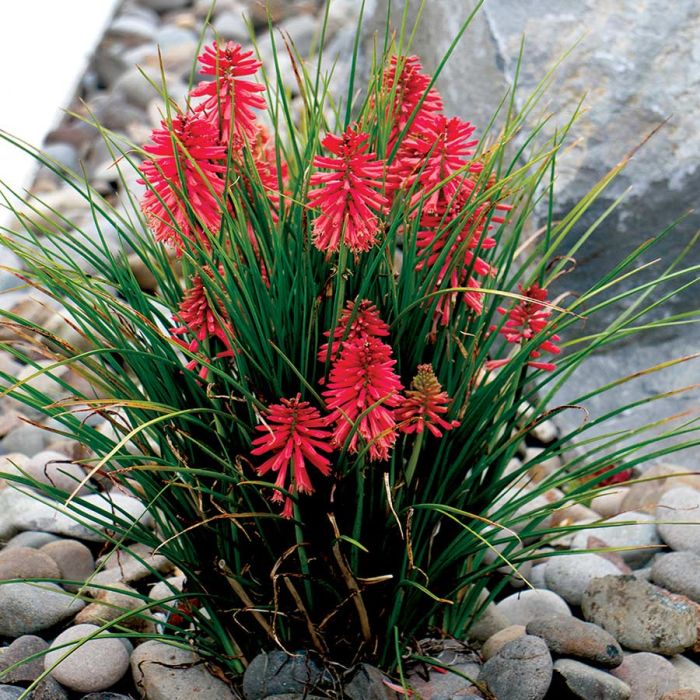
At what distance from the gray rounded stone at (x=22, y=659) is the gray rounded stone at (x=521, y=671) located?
34.0 inches

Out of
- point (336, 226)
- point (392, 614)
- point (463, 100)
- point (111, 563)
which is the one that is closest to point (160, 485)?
point (392, 614)

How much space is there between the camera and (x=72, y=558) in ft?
7.72

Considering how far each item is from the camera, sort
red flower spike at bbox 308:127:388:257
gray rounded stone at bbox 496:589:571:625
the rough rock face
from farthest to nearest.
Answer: the rough rock face, gray rounded stone at bbox 496:589:571:625, red flower spike at bbox 308:127:388:257

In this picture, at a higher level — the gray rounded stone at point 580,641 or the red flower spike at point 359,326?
the red flower spike at point 359,326

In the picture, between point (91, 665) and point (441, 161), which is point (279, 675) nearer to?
point (91, 665)

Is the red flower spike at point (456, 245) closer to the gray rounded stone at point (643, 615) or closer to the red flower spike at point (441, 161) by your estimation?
the red flower spike at point (441, 161)

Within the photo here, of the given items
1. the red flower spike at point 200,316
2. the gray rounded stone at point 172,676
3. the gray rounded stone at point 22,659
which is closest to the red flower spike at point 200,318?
the red flower spike at point 200,316

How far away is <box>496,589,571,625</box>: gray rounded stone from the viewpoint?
216cm

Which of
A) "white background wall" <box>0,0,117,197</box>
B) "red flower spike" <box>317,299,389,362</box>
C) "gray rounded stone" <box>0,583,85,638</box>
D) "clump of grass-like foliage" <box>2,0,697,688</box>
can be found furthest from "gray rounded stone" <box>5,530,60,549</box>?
"white background wall" <box>0,0,117,197</box>

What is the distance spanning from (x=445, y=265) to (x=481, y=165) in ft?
0.58

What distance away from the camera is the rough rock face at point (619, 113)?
3.21 m

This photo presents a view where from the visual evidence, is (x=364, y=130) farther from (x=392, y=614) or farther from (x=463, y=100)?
(x=463, y=100)

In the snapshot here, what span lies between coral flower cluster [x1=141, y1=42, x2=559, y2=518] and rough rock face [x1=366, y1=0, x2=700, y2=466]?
4.92ft

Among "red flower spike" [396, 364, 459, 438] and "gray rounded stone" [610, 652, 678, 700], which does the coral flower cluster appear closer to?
"red flower spike" [396, 364, 459, 438]
